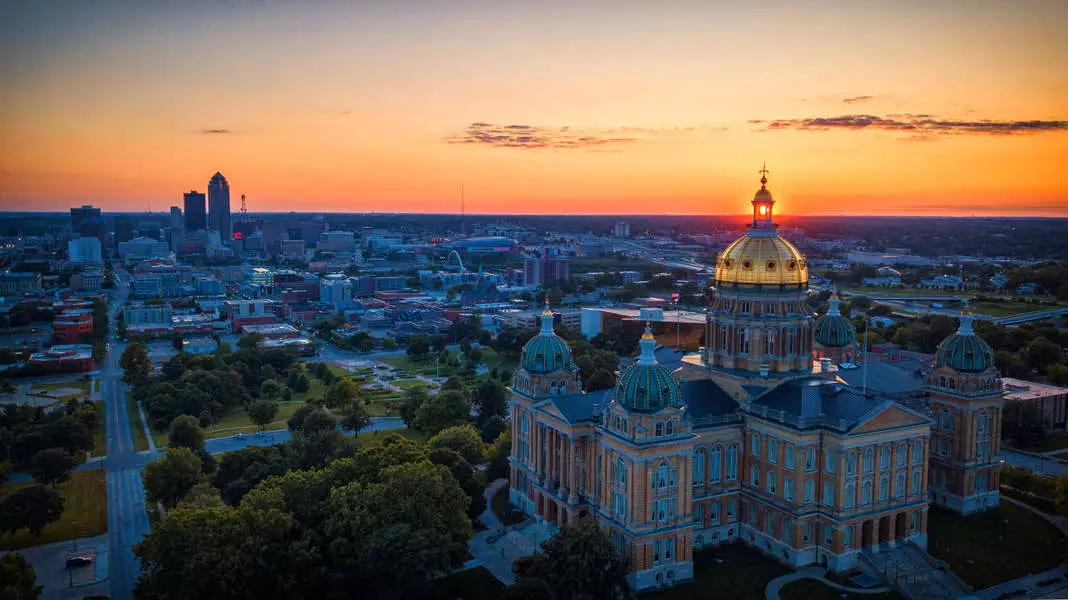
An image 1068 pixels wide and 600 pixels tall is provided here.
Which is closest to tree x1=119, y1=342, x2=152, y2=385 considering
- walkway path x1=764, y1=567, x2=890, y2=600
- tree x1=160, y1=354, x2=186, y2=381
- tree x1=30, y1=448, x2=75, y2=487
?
tree x1=160, y1=354, x2=186, y2=381

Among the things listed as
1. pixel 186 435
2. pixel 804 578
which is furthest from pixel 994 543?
pixel 186 435

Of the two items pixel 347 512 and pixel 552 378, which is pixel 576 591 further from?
pixel 552 378

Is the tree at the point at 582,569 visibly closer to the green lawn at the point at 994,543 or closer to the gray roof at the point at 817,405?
the gray roof at the point at 817,405

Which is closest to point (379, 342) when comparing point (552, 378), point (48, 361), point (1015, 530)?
point (48, 361)

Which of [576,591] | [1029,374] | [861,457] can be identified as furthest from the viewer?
[1029,374]

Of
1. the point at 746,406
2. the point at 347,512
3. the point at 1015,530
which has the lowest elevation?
the point at 1015,530

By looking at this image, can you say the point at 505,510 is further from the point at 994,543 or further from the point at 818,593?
the point at 994,543
